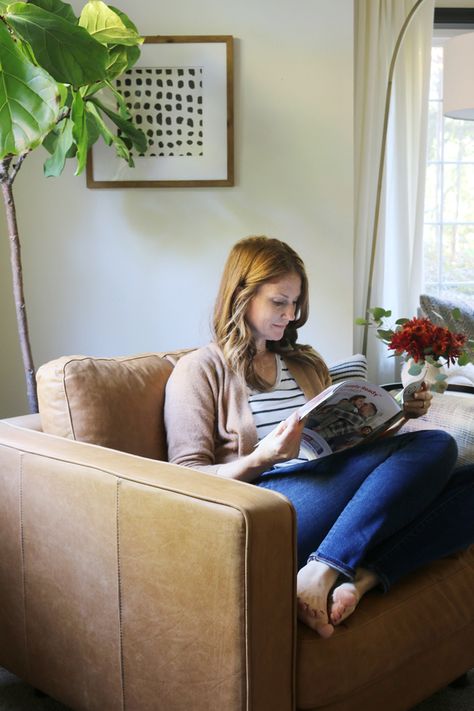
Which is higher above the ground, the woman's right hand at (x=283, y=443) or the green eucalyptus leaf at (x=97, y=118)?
the green eucalyptus leaf at (x=97, y=118)

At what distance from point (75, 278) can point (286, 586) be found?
1909 millimetres

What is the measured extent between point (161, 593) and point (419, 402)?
70 cm

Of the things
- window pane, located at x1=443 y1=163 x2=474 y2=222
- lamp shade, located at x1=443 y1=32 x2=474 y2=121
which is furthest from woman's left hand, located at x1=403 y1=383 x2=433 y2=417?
window pane, located at x1=443 y1=163 x2=474 y2=222

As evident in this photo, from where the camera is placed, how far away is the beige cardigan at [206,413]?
6.08 feet

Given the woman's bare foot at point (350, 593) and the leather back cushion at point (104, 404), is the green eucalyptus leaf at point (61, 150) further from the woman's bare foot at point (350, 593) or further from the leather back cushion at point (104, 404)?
the woman's bare foot at point (350, 593)

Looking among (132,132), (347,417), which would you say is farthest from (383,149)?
(347,417)

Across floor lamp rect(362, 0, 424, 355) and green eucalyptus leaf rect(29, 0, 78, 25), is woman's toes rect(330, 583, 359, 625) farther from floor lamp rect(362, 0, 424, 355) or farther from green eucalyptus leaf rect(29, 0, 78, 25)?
floor lamp rect(362, 0, 424, 355)

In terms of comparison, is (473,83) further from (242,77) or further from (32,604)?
(32,604)

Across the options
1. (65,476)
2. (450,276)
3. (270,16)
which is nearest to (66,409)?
(65,476)

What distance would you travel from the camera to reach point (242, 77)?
118 inches

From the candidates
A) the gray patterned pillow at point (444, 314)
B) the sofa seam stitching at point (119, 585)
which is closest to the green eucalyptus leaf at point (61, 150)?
the sofa seam stitching at point (119, 585)

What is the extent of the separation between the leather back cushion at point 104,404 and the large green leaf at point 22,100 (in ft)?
1.86

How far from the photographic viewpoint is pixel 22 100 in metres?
2.02

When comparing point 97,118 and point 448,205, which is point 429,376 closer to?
point 97,118
